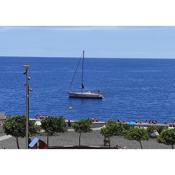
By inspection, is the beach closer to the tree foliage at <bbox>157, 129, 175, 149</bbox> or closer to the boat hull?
the tree foliage at <bbox>157, 129, 175, 149</bbox>

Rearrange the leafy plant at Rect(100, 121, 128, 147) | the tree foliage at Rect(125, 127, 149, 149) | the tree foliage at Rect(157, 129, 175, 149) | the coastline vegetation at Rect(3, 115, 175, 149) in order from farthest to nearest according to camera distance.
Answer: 1. the leafy plant at Rect(100, 121, 128, 147)
2. the tree foliage at Rect(125, 127, 149, 149)
3. the coastline vegetation at Rect(3, 115, 175, 149)
4. the tree foliage at Rect(157, 129, 175, 149)

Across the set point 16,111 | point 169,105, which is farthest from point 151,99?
point 16,111

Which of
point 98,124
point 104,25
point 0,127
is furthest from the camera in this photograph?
point 98,124

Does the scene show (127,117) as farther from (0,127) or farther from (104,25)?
(104,25)

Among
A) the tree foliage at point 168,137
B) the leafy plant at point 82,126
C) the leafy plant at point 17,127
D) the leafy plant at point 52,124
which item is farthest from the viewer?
the leafy plant at point 82,126

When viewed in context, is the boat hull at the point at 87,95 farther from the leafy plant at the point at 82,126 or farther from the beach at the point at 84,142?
the leafy plant at the point at 82,126

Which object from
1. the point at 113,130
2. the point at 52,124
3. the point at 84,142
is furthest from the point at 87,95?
A: the point at 113,130

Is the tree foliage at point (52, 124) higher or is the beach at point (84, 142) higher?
the tree foliage at point (52, 124)

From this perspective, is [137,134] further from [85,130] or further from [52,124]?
[52,124]

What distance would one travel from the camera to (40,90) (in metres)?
38.9

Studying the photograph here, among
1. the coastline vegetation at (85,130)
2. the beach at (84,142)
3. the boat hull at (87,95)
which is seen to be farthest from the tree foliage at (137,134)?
the boat hull at (87,95)

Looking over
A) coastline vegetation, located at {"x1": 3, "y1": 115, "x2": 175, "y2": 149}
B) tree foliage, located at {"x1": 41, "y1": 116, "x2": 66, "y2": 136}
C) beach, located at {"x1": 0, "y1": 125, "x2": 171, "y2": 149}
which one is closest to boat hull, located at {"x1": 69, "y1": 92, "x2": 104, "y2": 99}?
beach, located at {"x1": 0, "y1": 125, "x2": 171, "y2": 149}

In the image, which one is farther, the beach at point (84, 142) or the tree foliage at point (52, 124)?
the tree foliage at point (52, 124)
